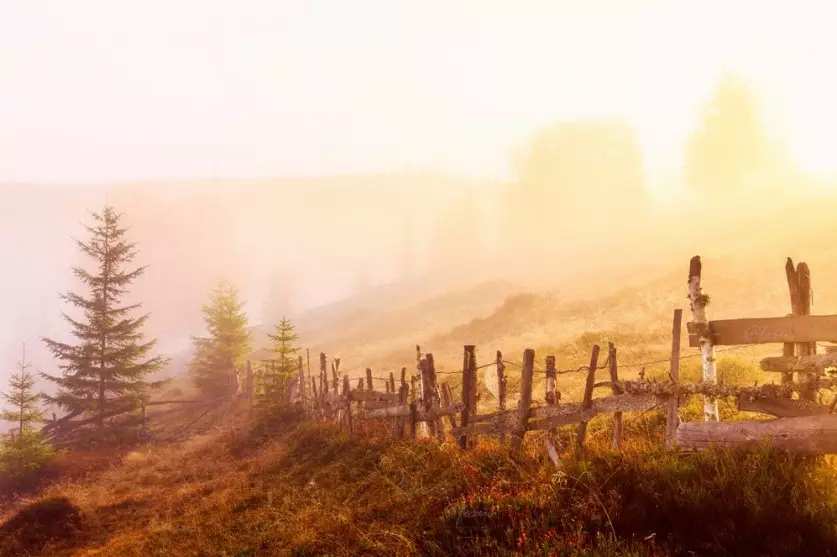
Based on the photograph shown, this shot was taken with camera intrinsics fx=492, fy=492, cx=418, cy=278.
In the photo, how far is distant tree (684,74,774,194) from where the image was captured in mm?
82875

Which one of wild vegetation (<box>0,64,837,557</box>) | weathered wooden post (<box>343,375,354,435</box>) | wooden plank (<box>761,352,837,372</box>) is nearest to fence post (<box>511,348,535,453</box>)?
wild vegetation (<box>0,64,837,557</box>)

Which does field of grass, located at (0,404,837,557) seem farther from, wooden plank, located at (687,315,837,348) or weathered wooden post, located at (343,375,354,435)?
wooden plank, located at (687,315,837,348)

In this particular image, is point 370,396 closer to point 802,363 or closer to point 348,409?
point 348,409

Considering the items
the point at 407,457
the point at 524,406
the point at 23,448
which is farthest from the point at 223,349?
the point at 524,406

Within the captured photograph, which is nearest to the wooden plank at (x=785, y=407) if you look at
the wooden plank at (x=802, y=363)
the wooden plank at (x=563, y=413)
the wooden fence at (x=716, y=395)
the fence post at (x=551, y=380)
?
the wooden fence at (x=716, y=395)

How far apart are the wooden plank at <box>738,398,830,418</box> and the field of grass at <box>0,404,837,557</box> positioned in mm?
1065

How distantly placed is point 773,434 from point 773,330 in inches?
78.8

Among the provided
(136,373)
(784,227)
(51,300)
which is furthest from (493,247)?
(51,300)

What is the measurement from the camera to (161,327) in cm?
13962

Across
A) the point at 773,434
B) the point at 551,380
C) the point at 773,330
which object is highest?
the point at 773,330

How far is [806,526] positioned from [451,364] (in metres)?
29.7

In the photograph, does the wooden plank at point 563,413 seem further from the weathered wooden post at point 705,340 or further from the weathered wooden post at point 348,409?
the weathered wooden post at point 348,409

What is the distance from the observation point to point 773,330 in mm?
7453

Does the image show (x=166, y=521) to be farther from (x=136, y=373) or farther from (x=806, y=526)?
(x=136, y=373)
